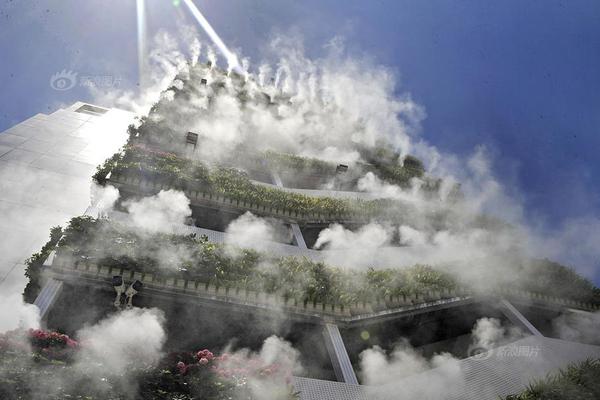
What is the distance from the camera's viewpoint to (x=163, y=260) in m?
9.72

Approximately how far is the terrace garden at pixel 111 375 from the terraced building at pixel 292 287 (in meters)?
1.07

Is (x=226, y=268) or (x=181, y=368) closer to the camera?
(x=181, y=368)

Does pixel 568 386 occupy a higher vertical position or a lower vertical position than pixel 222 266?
lower

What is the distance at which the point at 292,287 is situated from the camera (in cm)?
1002

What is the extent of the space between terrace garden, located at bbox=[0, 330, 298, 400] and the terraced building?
3.52 ft

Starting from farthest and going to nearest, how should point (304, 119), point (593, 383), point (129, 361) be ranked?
point (304, 119)
point (593, 383)
point (129, 361)

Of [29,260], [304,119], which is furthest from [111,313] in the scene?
[304,119]

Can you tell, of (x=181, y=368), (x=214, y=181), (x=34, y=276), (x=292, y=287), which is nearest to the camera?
(x=181, y=368)

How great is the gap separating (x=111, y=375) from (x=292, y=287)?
4.38 m

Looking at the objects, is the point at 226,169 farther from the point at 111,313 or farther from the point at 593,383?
the point at 593,383

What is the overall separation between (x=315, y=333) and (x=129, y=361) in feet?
12.9

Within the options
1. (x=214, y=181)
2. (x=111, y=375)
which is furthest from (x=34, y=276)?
(x=214, y=181)

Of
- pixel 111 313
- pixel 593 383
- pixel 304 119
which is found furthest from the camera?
pixel 304 119

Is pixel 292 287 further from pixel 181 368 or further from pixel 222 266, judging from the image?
pixel 181 368
